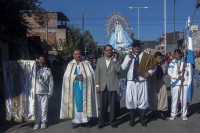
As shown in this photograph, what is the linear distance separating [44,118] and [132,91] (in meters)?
2.18

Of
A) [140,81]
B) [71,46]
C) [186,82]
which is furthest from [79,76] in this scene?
[71,46]

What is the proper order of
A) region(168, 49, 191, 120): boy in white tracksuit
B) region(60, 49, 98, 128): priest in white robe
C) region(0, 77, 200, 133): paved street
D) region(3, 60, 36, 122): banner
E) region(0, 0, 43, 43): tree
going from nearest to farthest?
region(0, 77, 200, 133): paved street → region(3, 60, 36, 122): banner → region(60, 49, 98, 128): priest in white robe → region(168, 49, 191, 120): boy in white tracksuit → region(0, 0, 43, 43): tree

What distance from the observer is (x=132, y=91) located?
388 inches

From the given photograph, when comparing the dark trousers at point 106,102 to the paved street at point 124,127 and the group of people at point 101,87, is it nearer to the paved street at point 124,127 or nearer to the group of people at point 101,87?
the group of people at point 101,87

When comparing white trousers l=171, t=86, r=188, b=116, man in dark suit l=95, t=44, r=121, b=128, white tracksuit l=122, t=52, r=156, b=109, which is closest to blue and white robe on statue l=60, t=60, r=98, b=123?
man in dark suit l=95, t=44, r=121, b=128

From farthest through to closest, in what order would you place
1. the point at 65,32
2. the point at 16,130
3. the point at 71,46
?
the point at 65,32
the point at 71,46
the point at 16,130

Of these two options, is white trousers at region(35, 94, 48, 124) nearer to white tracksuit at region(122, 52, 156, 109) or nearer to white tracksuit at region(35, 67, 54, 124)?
white tracksuit at region(35, 67, 54, 124)

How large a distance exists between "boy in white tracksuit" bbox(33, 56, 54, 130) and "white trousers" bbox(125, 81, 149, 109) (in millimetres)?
1878

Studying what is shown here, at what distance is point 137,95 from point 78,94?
1.41 m

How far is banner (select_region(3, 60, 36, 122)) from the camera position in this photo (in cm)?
962

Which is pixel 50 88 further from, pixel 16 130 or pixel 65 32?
pixel 65 32

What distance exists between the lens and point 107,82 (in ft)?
31.9

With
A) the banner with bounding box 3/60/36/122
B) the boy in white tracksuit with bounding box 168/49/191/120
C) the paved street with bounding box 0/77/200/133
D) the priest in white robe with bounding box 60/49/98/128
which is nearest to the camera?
the paved street with bounding box 0/77/200/133

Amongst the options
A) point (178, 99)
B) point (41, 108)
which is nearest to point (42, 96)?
point (41, 108)
